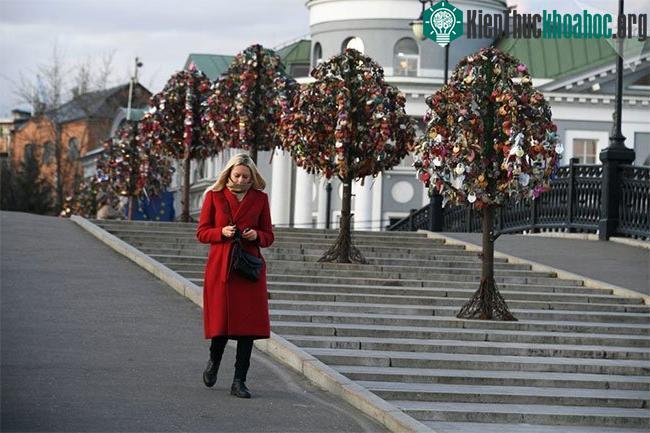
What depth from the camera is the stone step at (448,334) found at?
17.0 m

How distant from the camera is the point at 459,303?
20.0 m

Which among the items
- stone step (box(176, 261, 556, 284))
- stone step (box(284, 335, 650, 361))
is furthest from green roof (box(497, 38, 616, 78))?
stone step (box(284, 335, 650, 361))

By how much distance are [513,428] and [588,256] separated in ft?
43.9

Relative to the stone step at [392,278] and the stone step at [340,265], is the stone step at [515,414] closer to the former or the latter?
the stone step at [392,278]

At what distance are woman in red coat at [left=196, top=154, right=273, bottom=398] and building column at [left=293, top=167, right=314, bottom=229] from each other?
186 feet

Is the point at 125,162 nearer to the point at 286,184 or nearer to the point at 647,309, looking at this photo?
the point at 286,184

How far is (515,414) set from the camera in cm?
1361

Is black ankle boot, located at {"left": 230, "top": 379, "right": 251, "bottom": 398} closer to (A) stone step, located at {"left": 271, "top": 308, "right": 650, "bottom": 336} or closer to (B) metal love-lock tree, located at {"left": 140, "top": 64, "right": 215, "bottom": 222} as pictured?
(A) stone step, located at {"left": 271, "top": 308, "right": 650, "bottom": 336}

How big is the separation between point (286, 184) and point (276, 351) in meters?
56.9

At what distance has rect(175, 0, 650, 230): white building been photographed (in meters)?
65.2

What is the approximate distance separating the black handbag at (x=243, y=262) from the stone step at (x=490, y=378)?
94.3 inches

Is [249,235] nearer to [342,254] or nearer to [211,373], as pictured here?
[211,373]

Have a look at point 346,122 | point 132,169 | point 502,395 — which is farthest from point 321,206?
point 502,395

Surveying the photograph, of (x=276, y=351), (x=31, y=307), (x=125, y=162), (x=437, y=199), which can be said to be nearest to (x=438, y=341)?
(x=276, y=351)
